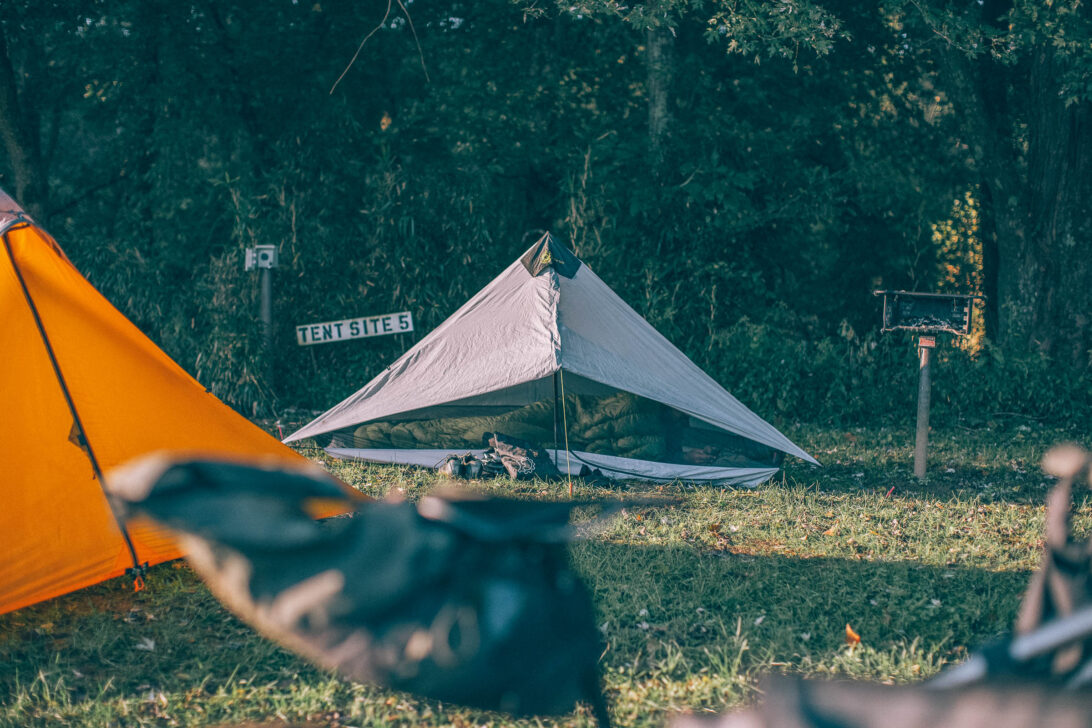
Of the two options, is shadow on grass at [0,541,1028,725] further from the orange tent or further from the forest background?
the forest background

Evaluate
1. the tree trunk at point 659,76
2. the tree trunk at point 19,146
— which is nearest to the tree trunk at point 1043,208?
the tree trunk at point 659,76

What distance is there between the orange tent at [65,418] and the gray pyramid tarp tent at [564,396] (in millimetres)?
2233

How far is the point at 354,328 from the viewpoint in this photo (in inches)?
368

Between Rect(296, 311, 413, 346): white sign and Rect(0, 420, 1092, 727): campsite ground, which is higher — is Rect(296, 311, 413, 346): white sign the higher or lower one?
the higher one

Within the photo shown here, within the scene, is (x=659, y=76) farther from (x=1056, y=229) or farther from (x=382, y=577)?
(x=382, y=577)

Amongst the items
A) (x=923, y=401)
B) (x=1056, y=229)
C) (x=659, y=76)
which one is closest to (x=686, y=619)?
(x=923, y=401)

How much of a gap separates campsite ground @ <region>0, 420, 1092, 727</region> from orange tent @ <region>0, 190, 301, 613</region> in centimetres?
19

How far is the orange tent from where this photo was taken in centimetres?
387

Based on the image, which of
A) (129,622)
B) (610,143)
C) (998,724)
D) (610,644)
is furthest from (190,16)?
(998,724)

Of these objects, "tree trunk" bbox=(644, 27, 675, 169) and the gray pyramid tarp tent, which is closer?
the gray pyramid tarp tent

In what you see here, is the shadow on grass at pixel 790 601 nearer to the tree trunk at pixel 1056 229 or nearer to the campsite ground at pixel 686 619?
the campsite ground at pixel 686 619

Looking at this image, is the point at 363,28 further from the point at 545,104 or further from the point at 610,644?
the point at 610,644

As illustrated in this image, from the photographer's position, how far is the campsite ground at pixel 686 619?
10.1 feet

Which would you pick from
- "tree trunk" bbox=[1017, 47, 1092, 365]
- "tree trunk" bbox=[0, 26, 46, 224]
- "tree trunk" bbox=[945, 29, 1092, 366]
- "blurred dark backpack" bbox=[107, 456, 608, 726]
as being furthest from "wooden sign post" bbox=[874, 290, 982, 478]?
"tree trunk" bbox=[0, 26, 46, 224]
